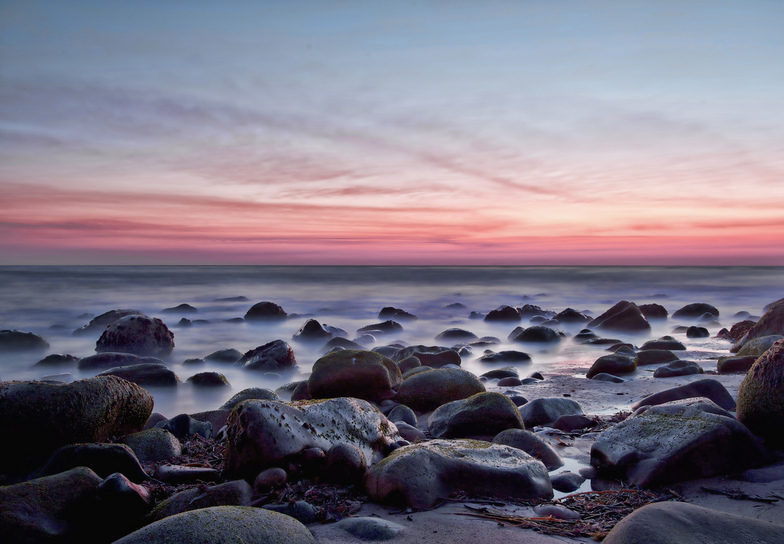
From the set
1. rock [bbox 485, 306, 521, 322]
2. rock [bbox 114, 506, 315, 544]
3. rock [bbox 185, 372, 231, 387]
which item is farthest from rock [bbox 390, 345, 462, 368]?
rock [bbox 485, 306, 521, 322]

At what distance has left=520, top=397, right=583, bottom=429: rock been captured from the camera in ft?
17.2

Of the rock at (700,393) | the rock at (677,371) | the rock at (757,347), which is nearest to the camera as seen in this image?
the rock at (700,393)

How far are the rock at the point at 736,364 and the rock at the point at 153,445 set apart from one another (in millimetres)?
7181

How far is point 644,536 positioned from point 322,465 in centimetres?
187

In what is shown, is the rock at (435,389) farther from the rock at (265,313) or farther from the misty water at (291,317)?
the rock at (265,313)

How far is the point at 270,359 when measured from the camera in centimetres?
945

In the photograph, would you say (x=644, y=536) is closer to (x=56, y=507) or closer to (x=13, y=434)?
(x=56, y=507)

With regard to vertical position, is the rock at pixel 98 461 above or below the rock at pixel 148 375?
above

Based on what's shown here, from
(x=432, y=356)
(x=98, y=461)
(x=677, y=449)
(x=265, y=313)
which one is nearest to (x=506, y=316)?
(x=265, y=313)

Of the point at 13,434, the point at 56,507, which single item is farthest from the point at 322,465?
the point at 13,434

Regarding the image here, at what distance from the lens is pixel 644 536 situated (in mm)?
2213

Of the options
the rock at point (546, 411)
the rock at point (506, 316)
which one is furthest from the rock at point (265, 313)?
the rock at point (546, 411)

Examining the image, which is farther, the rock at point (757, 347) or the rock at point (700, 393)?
the rock at point (757, 347)

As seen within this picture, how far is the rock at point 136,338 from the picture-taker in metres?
10.5
